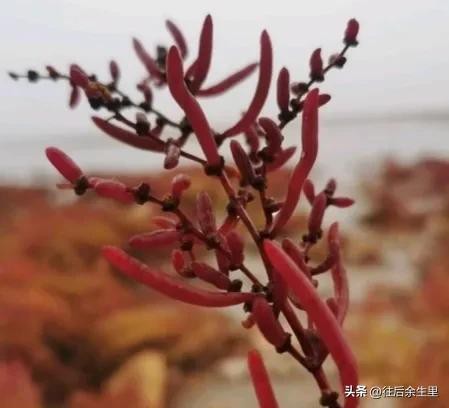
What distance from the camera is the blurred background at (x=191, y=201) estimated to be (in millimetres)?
Result: 833

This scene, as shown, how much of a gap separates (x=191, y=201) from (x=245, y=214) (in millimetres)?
858

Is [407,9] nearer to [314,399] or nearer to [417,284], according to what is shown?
[417,284]

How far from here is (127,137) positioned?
0.27 meters

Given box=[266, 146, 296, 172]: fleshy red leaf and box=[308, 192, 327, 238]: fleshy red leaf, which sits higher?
box=[266, 146, 296, 172]: fleshy red leaf

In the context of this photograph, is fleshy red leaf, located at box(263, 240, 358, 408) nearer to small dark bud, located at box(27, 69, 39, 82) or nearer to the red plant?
the red plant

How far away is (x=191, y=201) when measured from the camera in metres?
1.10

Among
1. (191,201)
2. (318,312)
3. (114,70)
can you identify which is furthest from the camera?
(191,201)

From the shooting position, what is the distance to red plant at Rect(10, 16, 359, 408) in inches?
8.6

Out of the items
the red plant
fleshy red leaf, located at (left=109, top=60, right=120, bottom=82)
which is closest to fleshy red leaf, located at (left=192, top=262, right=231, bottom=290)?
the red plant

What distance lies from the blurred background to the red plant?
17 cm

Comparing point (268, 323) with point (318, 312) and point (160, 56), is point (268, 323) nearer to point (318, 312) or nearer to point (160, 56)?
point (318, 312)

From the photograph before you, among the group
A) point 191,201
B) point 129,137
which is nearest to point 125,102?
point 129,137

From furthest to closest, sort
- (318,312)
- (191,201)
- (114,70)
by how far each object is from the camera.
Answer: (191,201) → (114,70) → (318,312)

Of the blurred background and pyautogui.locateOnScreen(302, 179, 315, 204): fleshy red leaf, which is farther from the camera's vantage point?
the blurred background
